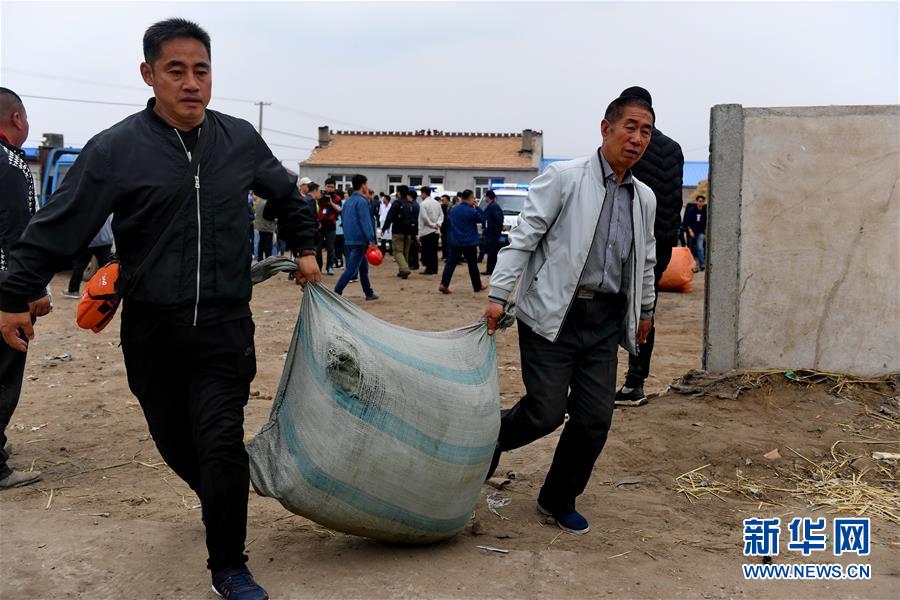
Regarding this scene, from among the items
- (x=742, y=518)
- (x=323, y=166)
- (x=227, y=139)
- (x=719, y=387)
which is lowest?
(x=742, y=518)

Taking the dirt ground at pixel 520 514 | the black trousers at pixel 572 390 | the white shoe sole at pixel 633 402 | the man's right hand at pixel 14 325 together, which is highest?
the man's right hand at pixel 14 325

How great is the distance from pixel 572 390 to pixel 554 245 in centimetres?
64

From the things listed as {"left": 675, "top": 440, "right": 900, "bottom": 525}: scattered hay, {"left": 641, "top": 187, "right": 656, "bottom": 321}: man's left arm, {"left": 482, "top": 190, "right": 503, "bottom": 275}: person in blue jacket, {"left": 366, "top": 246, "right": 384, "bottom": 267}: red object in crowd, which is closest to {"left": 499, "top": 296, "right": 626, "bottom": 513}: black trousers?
{"left": 641, "top": 187, "right": 656, "bottom": 321}: man's left arm

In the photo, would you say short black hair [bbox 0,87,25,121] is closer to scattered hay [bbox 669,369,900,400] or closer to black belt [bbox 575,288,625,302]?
black belt [bbox 575,288,625,302]

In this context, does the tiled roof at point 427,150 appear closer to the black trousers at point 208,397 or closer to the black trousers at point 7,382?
the black trousers at point 7,382

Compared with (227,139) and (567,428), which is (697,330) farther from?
(227,139)

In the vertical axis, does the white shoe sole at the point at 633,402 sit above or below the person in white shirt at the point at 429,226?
below

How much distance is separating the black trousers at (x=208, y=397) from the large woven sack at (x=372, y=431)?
0.19 metres

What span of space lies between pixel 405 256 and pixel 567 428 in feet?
43.3

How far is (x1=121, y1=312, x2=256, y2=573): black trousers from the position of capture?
9.80ft

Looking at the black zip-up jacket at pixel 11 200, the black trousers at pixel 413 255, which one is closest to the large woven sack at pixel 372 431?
the black zip-up jacket at pixel 11 200

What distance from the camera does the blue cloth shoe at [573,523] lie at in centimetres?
379

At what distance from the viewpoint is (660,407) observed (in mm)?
5641

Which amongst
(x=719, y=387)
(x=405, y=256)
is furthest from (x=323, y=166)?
(x=719, y=387)
